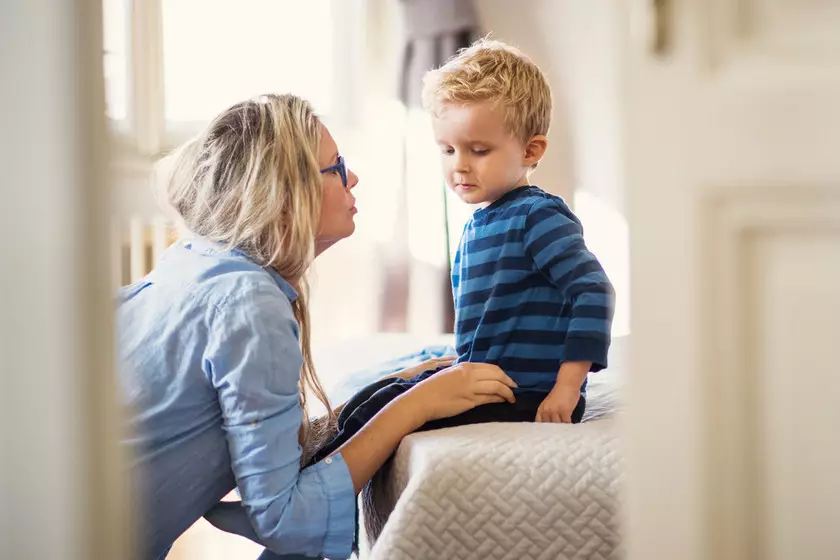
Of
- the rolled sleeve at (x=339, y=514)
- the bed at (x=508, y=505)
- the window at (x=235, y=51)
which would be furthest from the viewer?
the window at (x=235, y=51)

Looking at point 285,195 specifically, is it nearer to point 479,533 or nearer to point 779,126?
point 479,533

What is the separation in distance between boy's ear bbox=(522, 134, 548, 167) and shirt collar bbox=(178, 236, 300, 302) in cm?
52

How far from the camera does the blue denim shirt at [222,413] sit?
1.17 m

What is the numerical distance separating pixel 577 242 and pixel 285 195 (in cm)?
48

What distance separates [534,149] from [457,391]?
1.72 ft

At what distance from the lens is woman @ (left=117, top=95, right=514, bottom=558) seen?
118cm

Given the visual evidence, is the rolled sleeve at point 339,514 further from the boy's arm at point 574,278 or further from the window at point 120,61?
the window at point 120,61

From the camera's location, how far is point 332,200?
4.64 ft

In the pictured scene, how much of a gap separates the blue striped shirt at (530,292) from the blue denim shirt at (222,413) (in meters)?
0.39

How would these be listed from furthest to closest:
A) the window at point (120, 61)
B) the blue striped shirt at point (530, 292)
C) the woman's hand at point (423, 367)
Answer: the window at point (120, 61) → the woman's hand at point (423, 367) → the blue striped shirt at point (530, 292)

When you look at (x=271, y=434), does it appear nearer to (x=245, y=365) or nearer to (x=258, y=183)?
(x=245, y=365)

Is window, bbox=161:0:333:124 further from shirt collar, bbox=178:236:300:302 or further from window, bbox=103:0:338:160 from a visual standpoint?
shirt collar, bbox=178:236:300:302

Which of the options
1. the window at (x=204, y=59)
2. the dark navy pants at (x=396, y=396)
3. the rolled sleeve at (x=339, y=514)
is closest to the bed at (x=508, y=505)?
the rolled sleeve at (x=339, y=514)

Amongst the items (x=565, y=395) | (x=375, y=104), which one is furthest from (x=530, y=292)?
(x=375, y=104)
